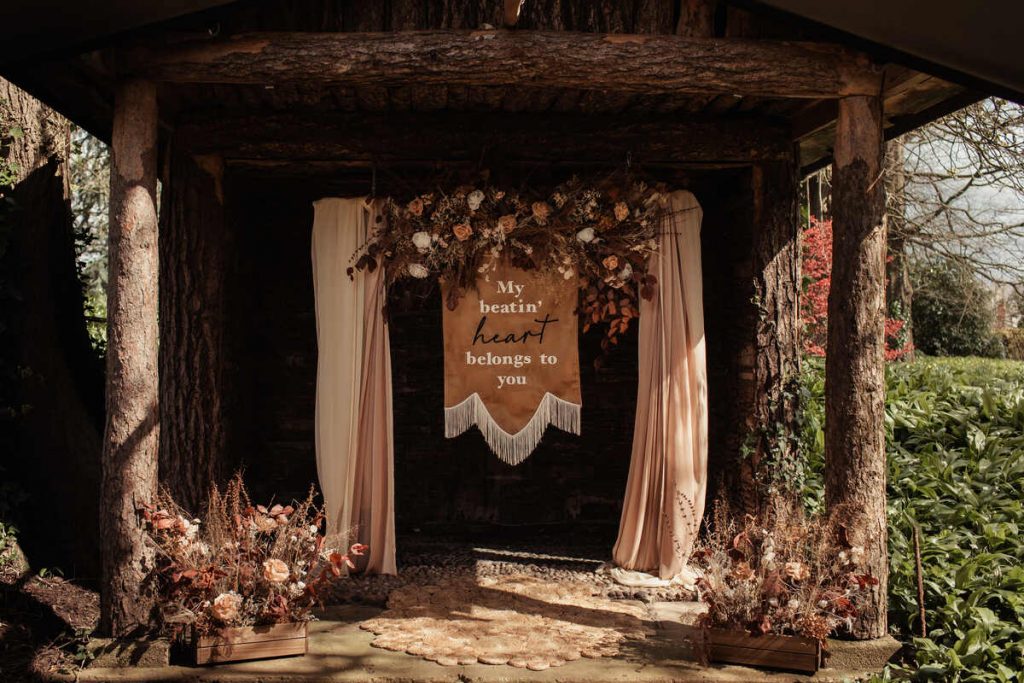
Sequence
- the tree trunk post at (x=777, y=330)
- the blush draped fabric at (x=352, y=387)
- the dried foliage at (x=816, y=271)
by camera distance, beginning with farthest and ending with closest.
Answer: the dried foliage at (x=816, y=271) → the blush draped fabric at (x=352, y=387) → the tree trunk post at (x=777, y=330)

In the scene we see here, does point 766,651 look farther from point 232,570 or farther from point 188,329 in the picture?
point 188,329

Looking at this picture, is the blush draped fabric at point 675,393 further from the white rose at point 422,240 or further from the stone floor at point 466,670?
the white rose at point 422,240

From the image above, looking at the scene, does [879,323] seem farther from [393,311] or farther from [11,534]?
[11,534]

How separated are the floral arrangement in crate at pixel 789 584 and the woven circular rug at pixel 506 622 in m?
0.68

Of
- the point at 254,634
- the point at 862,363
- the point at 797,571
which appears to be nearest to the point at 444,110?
the point at 862,363

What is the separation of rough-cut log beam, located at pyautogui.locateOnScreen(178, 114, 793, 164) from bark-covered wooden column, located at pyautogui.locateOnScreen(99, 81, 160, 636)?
0.98 meters

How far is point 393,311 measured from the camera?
6828 mm

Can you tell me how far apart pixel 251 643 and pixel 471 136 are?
3.24m

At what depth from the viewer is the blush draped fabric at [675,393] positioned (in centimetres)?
578

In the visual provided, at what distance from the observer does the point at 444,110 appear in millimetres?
5445

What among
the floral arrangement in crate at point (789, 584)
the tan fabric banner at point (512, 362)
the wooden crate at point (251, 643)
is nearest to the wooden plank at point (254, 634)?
the wooden crate at point (251, 643)

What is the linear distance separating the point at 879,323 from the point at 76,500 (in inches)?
206

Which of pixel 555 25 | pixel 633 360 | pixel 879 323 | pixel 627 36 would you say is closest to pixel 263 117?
pixel 555 25

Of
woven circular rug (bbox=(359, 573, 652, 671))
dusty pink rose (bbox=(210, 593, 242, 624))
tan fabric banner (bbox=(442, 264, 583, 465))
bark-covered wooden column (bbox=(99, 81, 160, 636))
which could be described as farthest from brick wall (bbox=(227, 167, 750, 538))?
dusty pink rose (bbox=(210, 593, 242, 624))
